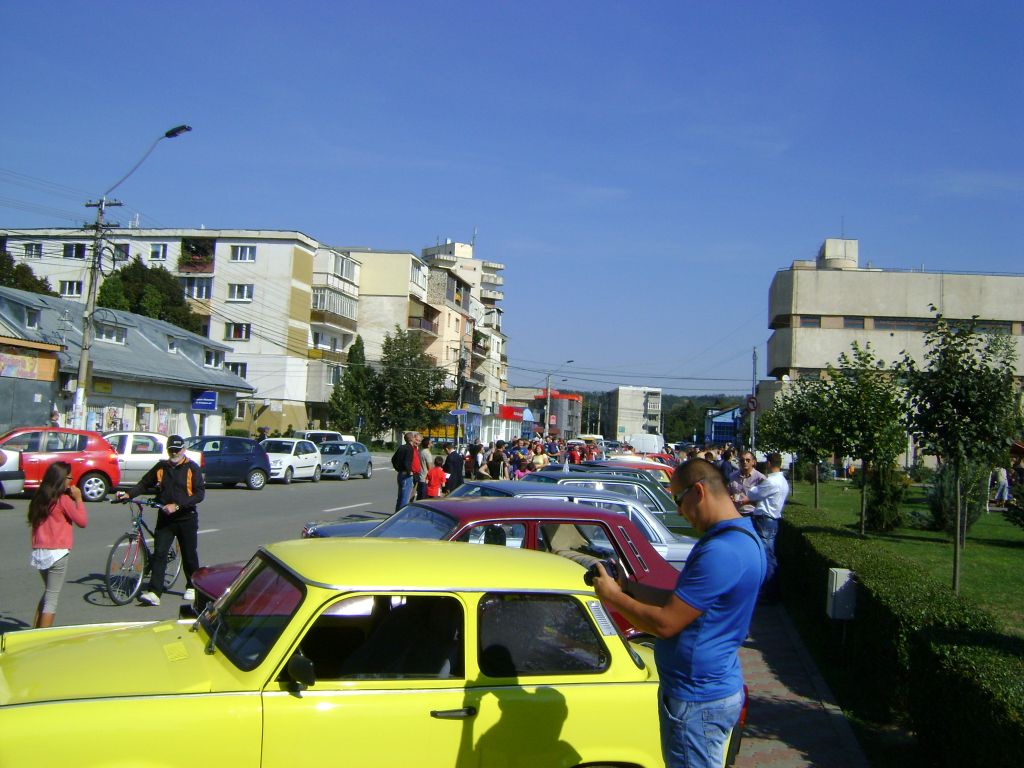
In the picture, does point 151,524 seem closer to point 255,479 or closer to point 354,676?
point 255,479

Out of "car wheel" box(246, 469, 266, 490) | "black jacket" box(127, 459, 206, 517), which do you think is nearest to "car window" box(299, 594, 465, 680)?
"black jacket" box(127, 459, 206, 517)

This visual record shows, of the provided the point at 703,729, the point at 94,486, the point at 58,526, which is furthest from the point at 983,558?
the point at 94,486

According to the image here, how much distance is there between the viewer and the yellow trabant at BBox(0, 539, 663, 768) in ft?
11.1

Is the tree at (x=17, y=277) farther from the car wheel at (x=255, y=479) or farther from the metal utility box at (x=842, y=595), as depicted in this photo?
the metal utility box at (x=842, y=595)

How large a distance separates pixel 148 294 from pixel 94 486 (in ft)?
125

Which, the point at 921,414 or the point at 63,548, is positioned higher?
the point at 921,414

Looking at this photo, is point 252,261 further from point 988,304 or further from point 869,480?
point 988,304

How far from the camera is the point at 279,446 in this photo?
3186 centimetres

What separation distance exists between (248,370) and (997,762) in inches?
2288

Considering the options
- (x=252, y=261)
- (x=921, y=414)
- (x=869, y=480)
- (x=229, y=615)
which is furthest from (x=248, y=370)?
(x=229, y=615)

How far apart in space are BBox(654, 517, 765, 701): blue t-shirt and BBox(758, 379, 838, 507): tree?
14952 mm

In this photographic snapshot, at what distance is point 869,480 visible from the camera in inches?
840

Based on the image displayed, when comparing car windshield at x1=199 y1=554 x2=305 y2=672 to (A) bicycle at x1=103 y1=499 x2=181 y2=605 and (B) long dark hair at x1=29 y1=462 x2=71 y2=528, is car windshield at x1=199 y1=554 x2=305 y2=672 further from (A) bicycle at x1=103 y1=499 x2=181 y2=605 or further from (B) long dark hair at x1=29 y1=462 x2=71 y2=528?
(A) bicycle at x1=103 y1=499 x2=181 y2=605

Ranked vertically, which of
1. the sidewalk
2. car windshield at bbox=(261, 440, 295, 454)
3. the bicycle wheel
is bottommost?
the sidewalk
